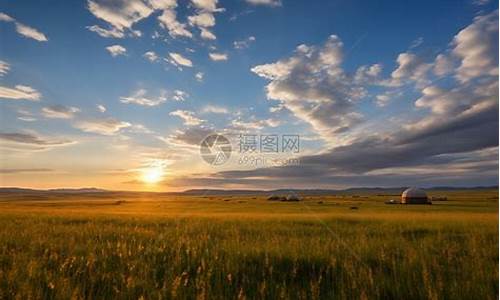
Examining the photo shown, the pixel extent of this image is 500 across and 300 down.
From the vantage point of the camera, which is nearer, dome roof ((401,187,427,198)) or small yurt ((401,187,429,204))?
small yurt ((401,187,429,204))

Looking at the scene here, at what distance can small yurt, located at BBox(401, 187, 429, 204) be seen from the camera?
69.8 metres

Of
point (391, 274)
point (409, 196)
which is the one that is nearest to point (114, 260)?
point (391, 274)

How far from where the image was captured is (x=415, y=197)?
70938 millimetres

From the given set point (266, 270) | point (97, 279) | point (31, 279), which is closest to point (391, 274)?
point (266, 270)

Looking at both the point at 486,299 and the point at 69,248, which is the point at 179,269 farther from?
the point at 486,299

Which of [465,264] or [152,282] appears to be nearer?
A: [152,282]

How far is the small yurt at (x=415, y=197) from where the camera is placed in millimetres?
69769

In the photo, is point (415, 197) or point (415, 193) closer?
point (415, 197)

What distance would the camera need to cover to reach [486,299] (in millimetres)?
4535

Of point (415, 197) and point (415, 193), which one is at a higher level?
point (415, 193)

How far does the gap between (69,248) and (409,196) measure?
247ft

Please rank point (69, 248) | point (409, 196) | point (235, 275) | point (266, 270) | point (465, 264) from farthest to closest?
point (409, 196), point (69, 248), point (465, 264), point (266, 270), point (235, 275)

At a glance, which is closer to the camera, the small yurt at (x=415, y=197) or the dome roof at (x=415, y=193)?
the small yurt at (x=415, y=197)

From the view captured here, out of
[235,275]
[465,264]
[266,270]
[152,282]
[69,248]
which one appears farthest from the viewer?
[69,248]
